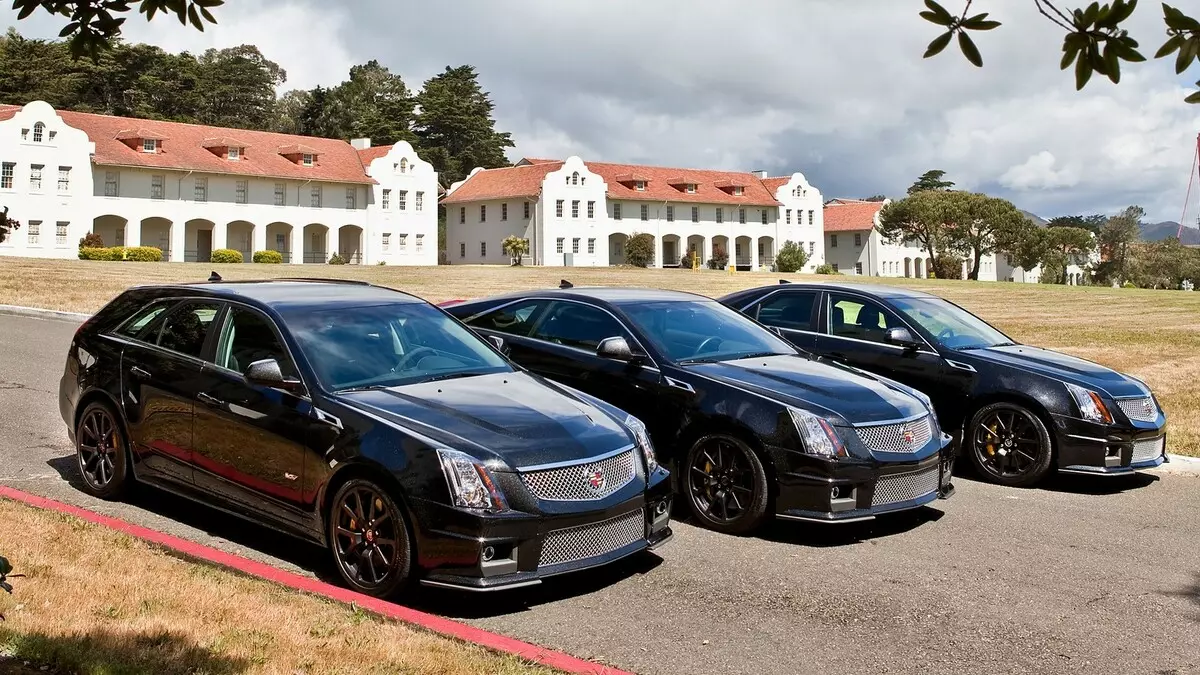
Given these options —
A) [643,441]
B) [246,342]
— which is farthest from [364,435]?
[643,441]

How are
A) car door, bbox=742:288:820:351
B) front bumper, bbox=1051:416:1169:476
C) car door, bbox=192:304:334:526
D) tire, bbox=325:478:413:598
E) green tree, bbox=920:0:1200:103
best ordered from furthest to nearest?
car door, bbox=742:288:820:351
front bumper, bbox=1051:416:1169:476
car door, bbox=192:304:334:526
tire, bbox=325:478:413:598
green tree, bbox=920:0:1200:103

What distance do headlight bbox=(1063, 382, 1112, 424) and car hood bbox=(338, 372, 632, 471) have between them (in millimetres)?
4602

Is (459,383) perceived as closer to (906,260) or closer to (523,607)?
(523,607)

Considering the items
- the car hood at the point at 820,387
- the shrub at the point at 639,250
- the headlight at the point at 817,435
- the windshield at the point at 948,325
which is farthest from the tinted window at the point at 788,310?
the shrub at the point at 639,250

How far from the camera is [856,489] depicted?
675cm

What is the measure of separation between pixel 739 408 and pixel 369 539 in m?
2.66

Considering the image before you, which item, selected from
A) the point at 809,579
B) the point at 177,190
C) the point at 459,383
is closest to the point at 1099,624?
the point at 809,579

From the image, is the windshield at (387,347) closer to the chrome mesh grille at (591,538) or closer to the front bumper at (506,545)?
the front bumper at (506,545)

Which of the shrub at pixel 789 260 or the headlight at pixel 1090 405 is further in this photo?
the shrub at pixel 789 260

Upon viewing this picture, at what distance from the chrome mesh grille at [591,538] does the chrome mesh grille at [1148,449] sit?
5.05 meters

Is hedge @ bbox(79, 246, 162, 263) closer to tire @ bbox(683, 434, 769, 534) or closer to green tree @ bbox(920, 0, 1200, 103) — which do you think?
tire @ bbox(683, 434, 769, 534)

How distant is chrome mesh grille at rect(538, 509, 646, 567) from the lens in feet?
17.5

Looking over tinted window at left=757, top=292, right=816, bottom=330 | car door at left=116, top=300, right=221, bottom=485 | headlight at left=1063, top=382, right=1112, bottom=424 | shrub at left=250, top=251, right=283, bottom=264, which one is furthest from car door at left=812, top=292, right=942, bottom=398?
shrub at left=250, top=251, right=283, bottom=264

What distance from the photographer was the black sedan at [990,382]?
869 centimetres
